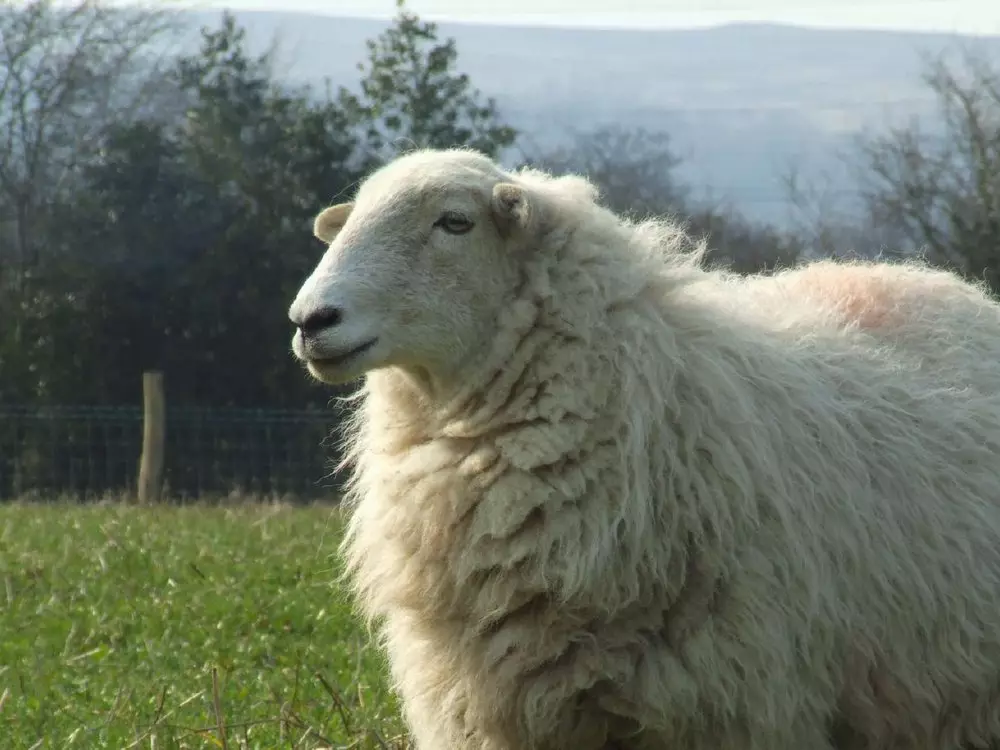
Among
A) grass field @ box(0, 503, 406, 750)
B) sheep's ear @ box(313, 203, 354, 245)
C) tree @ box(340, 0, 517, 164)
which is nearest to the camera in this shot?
sheep's ear @ box(313, 203, 354, 245)

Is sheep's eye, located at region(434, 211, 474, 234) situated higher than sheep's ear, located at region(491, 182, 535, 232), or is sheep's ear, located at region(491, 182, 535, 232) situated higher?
sheep's ear, located at region(491, 182, 535, 232)

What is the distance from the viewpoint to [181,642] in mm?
5859

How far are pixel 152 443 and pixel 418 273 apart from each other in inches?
394

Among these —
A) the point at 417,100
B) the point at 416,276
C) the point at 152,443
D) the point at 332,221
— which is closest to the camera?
the point at 416,276

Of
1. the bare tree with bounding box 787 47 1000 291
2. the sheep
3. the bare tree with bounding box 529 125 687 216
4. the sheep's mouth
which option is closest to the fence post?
the bare tree with bounding box 529 125 687 216

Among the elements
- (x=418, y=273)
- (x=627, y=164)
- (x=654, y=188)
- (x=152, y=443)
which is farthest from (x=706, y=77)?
(x=418, y=273)

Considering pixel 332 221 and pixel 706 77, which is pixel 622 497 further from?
pixel 706 77

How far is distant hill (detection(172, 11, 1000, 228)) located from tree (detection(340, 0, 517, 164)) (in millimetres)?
16253

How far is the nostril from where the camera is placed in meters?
3.53

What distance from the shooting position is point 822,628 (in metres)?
3.66

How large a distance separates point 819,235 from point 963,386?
732 inches

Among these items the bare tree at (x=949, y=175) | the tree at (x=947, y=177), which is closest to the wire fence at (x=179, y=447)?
the tree at (x=947, y=177)

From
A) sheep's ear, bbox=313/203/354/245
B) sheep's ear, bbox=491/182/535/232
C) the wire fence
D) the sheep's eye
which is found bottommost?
the wire fence

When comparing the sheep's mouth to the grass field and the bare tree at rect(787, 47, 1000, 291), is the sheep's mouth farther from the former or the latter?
the bare tree at rect(787, 47, 1000, 291)
